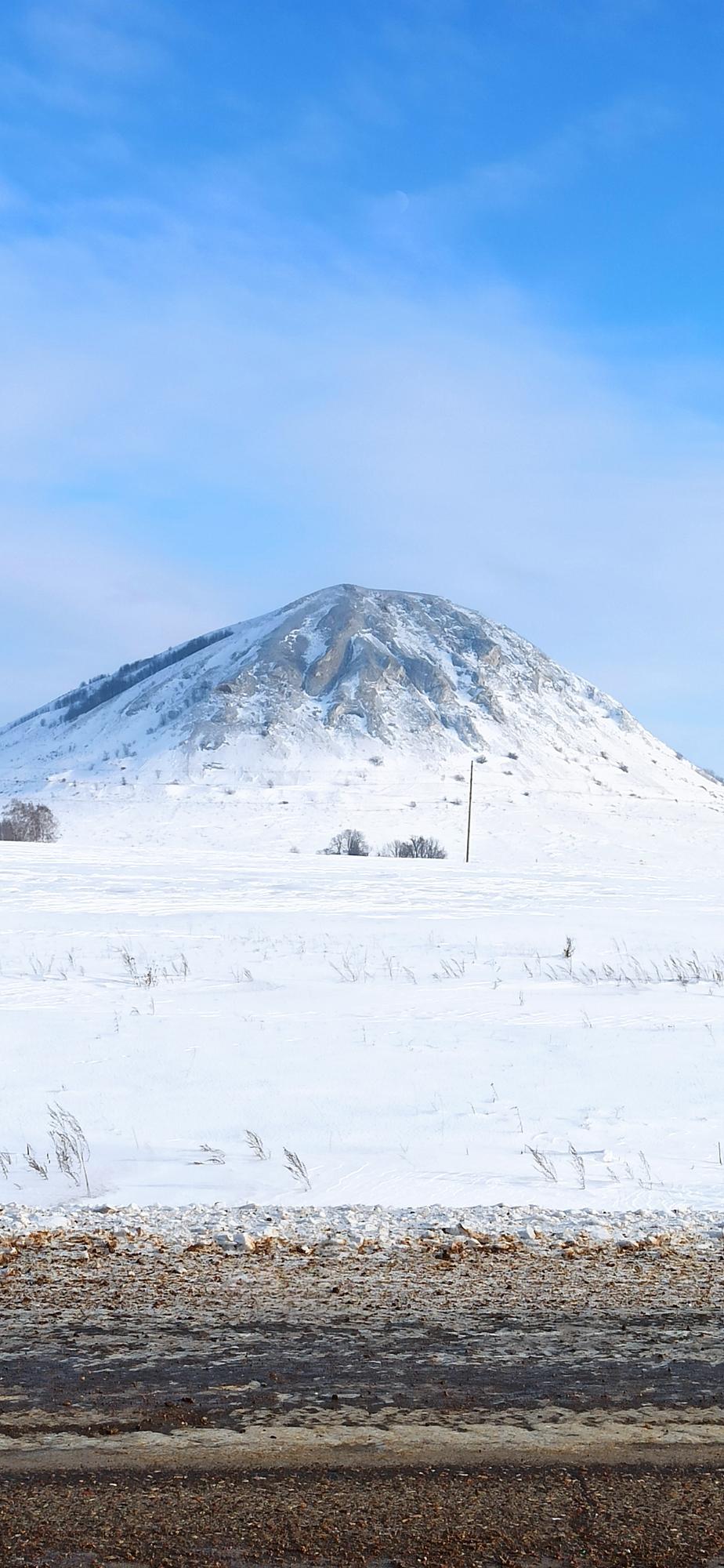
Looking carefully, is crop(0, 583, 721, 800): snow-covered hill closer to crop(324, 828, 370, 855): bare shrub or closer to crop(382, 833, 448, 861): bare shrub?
crop(324, 828, 370, 855): bare shrub

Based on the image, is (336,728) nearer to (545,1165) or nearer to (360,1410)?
(545,1165)

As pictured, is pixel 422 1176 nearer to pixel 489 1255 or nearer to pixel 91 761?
pixel 489 1255

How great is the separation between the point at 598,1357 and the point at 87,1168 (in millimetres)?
5810

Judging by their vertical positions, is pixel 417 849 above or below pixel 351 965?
above

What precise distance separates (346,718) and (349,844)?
72.4 meters

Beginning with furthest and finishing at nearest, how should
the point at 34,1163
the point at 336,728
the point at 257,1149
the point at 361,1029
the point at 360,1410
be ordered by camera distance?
1. the point at 336,728
2. the point at 361,1029
3. the point at 257,1149
4. the point at 34,1163
5. the point at 360,1410

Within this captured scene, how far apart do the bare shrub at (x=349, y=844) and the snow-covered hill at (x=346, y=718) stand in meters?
36.0

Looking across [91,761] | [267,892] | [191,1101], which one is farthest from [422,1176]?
[91,761]

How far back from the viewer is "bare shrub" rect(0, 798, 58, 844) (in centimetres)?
8800

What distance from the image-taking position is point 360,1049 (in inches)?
573

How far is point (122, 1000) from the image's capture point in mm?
17984

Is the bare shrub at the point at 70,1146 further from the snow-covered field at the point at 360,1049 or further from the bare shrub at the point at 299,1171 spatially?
the bare shrub at the point at 299,1171

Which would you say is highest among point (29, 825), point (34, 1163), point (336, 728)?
point (336, 728)

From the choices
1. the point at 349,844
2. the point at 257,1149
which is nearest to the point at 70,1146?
the point at 257,1149
